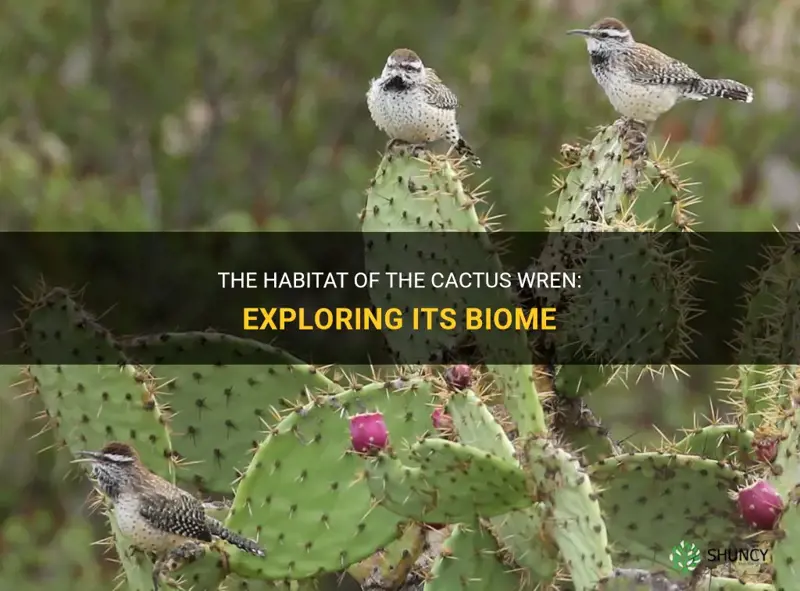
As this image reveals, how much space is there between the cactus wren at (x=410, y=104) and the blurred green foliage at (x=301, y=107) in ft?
11.1

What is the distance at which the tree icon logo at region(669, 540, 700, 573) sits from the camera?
153 centimetres

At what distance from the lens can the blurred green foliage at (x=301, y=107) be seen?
19.5 ft

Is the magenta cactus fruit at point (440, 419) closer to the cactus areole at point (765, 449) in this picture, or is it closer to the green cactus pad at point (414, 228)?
the green cactus pad at point (414, 228)

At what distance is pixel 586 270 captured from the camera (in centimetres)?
167

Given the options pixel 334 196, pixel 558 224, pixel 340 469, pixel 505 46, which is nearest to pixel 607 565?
pixel 340 469

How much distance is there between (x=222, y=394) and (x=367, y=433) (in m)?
0.43

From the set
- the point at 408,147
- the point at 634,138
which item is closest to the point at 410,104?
the point at 408,147

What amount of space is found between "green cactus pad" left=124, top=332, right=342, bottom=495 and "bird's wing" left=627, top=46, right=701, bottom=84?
0.89 m

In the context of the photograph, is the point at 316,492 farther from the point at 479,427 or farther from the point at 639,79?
the point at 639,79

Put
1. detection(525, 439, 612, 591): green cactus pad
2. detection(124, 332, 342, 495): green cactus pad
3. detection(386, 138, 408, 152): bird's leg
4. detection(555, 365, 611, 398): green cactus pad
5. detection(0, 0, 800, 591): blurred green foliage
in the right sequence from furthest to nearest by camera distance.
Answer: detection(0, 0, 800, 591): blurred green foliage, detection(386, 138, 408, 152): bird's leg, detection(124, 332, 342, 495): green cactus pad, detection(555, 365, 611, 398): green cactus pad, detection(525, 439, 612, 591): green cactus pad

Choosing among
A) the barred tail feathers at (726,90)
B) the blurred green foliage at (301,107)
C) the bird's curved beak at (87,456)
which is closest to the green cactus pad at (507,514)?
the bird's curved beak at (87,456)

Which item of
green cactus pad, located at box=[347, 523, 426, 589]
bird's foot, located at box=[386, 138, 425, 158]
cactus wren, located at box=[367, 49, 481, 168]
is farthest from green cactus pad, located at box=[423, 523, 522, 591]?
cactus wren, located at box=[367, 49, 481, 168]

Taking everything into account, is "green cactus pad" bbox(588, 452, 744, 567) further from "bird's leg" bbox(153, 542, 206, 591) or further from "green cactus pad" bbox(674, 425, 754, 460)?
"bird's leg" bbox(153, 542, 206, 591)

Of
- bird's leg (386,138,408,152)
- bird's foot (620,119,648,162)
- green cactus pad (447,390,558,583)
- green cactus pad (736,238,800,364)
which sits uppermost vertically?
bird's foot (620,119,648,162)
